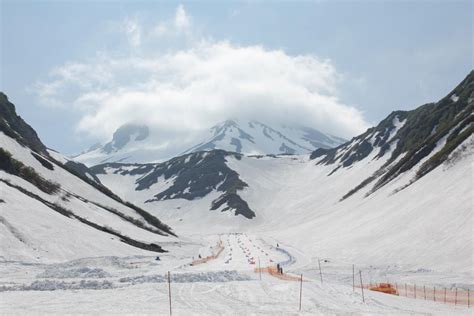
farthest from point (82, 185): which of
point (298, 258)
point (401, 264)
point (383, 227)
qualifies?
point (401, 264)

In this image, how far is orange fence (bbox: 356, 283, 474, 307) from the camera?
32188 mm

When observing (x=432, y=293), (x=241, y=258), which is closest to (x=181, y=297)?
(x=432, y=293)

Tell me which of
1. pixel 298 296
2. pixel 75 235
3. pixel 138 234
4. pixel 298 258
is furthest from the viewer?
pixel 138 234

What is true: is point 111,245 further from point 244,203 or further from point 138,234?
point 244,203

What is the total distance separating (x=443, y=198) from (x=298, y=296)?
4373 cm

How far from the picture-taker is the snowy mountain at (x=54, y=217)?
1798 inches

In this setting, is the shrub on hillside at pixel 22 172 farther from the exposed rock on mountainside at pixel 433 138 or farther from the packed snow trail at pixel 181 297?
the exposed rock on mountainside at pixel 433 138

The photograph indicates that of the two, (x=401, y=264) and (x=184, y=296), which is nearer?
(x=184, y=296)

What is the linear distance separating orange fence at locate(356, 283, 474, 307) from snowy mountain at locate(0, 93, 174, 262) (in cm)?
3160

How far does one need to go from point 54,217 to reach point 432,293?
42.8m

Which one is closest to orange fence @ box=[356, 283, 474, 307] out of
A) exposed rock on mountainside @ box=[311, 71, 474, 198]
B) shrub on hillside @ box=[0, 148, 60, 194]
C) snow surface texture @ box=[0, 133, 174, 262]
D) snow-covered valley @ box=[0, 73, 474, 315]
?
snow-covered valley @ box=[0, 73, 474, 315]

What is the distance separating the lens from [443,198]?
6216cm

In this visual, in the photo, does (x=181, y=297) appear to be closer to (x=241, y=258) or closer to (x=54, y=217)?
(x=54, y=217)

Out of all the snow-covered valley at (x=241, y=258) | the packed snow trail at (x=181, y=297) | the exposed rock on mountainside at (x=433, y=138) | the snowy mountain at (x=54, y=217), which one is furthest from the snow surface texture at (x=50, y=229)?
the exposed rock on mountainside at (x=433, y=138)
